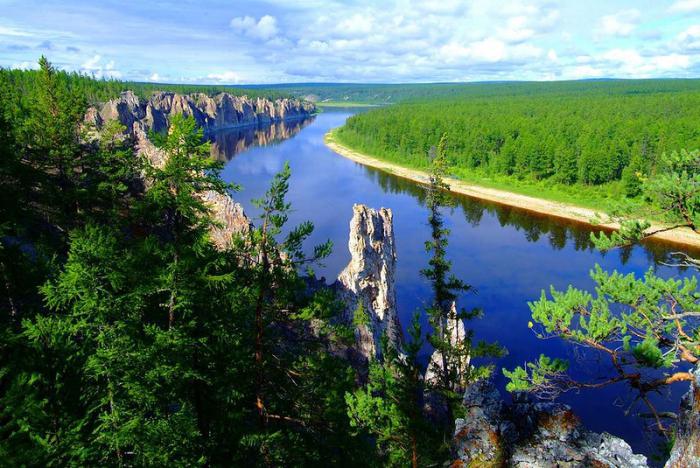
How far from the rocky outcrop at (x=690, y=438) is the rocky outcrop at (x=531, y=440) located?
6.99 ft

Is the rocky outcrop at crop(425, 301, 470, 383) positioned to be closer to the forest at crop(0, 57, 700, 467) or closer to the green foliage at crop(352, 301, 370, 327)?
the forest at crop(0, 57, 700, 467)

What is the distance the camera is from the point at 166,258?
32.1 feet

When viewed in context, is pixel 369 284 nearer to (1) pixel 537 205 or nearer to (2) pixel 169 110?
(1) pixel 537 205

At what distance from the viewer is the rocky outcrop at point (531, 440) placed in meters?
8.72

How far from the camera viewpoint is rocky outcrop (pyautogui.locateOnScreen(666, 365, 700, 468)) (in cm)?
614

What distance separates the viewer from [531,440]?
30.8 feet

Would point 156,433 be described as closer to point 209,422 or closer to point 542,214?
point 209,422

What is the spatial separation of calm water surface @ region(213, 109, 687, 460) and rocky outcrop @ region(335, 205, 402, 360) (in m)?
2.73

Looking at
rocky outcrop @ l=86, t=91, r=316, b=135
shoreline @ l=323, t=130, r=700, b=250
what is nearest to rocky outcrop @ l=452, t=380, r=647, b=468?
shoreline @ l=323, t=130, r=700, b=250

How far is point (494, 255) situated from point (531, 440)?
4252 cm

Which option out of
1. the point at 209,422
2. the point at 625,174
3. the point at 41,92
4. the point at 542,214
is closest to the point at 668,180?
the point at 209,422

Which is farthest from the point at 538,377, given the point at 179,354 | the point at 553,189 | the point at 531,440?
the point at 553,189

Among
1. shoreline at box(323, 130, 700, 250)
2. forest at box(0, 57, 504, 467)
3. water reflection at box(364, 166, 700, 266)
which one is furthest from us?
shoreline at box(323, 130, 700, 250)

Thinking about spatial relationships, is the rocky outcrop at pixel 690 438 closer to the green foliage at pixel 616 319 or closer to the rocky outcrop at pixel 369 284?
the green foliage at pixel 616 319
